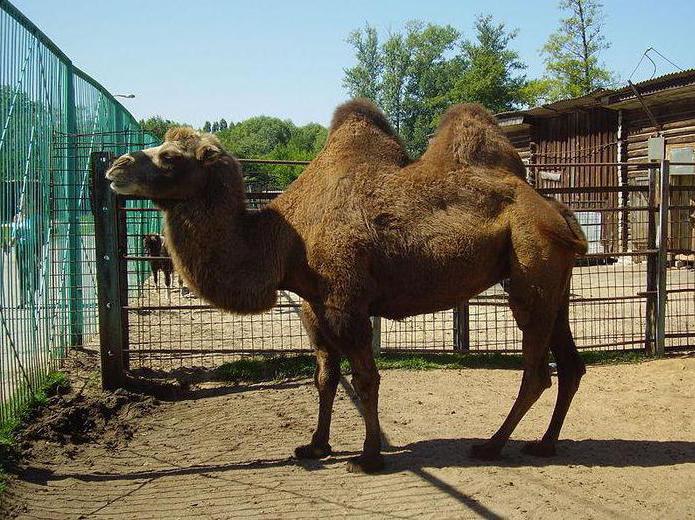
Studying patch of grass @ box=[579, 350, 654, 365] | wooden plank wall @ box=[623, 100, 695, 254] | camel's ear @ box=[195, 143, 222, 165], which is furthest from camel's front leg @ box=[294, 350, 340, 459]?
wooden plank wall @ box=[623, 100, 695, 254]

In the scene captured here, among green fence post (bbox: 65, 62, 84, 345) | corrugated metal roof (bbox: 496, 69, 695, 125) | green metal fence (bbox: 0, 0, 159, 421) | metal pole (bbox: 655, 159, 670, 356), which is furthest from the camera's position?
corrugated metal roof (bbox: 496, 69, 695, 125)

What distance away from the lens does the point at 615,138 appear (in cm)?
2172

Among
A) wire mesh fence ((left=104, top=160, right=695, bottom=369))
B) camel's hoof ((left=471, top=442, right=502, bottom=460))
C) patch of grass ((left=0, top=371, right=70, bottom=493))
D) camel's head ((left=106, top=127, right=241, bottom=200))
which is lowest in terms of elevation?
camel's hoof ((left=471, top=442, right=502, bottom=460))

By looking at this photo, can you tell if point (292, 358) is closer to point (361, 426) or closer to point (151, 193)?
point (361, 426)

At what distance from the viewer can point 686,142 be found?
60.3 ft

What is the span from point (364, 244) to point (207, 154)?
1.44 m

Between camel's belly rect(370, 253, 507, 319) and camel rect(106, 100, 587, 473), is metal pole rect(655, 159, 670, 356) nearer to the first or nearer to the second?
camel rect(106, 100, 587, 473)

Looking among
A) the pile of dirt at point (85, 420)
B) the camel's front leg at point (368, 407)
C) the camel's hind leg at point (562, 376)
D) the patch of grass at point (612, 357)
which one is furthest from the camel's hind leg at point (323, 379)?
the patch of grass at point (612, 357)

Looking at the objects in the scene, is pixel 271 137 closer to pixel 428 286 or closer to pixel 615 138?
pixel 615 138

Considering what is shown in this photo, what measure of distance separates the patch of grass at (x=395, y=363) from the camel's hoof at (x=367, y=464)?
308 centimetres

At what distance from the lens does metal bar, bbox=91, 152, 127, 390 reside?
7.92 metres

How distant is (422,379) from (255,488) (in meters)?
3.56

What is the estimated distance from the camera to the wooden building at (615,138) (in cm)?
1805

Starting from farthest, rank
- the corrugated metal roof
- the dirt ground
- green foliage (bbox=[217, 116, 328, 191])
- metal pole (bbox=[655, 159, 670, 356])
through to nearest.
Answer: green foliage (bbox=[217, 116, 328, 191])
the corrugated metal roof
metal pole (bbox=[655, 159, 670, 356])
the dirt ground
